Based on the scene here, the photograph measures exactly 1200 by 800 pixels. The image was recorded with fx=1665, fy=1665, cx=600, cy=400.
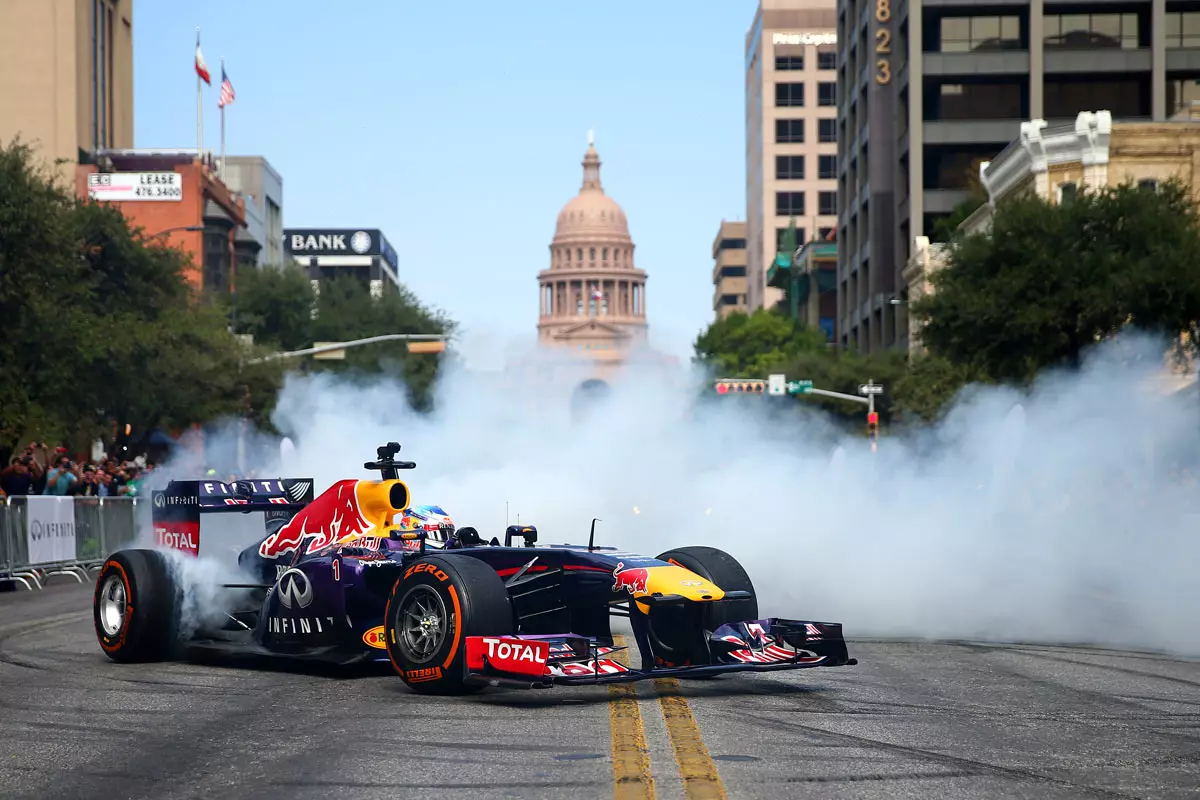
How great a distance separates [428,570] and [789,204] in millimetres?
143796

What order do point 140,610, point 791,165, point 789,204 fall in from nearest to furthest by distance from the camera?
1. point 140,610
2. point 791,165
3. point 789,204

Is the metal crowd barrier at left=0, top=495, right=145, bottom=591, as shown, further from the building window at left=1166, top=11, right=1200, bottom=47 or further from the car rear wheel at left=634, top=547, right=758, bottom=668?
the building window at left=1166, top=11, right=1200, bottom=47

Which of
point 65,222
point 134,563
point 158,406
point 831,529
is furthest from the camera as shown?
point 158,406

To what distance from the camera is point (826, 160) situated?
496 ft

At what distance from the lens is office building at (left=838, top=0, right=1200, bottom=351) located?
7525cm

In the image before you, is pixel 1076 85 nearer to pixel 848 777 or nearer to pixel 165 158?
pixel 165 158

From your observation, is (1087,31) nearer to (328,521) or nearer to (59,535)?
(59,535)

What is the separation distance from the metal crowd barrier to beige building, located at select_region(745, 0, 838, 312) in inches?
4775

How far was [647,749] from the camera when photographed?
27.9 ft

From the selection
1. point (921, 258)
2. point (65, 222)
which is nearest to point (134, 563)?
point (65, 222)

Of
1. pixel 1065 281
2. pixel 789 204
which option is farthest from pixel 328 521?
pixel 789 204

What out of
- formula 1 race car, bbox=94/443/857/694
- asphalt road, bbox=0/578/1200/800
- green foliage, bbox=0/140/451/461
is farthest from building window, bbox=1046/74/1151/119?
formula 1 race car, bbox=94/443/857/694

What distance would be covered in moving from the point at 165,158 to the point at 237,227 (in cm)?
1312

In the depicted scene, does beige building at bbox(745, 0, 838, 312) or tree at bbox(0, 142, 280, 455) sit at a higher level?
beige building at bbox(745, 0, 838, 312)
